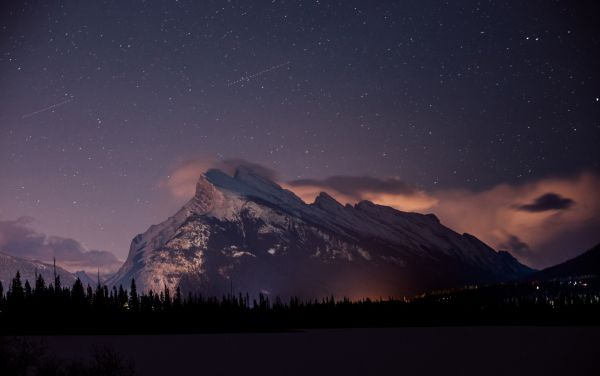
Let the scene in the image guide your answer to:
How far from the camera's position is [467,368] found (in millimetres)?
105500

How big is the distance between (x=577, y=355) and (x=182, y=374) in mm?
78694

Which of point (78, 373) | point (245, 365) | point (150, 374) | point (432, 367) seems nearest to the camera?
point (78, 373)

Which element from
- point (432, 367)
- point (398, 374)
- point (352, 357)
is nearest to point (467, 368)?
point (432, 367)

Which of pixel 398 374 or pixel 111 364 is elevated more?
pixel 111 364

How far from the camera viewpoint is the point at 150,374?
101 metres

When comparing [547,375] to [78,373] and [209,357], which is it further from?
[209,357]

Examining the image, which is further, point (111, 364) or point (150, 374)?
point (150, 374)

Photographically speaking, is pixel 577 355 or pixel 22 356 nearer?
pixel 22 356

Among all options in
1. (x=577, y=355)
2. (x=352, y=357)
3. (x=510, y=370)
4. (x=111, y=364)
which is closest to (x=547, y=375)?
(x=510, y=370)

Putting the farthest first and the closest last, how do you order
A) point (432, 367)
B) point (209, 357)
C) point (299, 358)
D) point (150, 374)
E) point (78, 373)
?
1. point (209, 357)
2. point (299, 358)
3. point (432, 367)
4. point (150, 374)
5. point (78, 373)

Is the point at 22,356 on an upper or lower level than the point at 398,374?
upper

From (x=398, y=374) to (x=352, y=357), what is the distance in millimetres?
41676

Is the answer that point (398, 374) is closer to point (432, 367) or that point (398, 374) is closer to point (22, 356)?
point (432, 367)

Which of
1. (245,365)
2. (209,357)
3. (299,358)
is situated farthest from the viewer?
(209,357)
